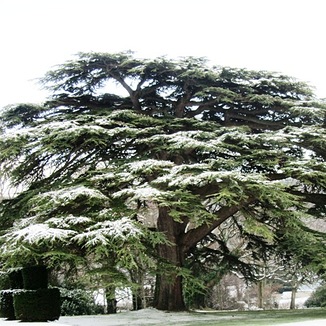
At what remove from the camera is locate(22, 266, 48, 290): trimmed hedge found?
41.8 ft

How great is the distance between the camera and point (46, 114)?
17094mm

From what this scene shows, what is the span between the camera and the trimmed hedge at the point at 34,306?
12.4 m

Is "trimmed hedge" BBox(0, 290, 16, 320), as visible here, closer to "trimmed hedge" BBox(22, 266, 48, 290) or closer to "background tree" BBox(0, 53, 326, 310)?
Answer: "trimmed hedge" BBox(22, 266, 48, 290)

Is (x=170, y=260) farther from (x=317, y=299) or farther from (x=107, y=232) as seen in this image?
(x=317, y=299)

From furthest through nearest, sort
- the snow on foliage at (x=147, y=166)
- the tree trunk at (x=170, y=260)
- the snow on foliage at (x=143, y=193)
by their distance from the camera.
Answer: the tree trunk at (x=170, y=260) < the snow on foliage at (x=147, y=166) < the snow on foliage at (x=143, y=193)

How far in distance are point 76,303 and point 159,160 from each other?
27.7 ft

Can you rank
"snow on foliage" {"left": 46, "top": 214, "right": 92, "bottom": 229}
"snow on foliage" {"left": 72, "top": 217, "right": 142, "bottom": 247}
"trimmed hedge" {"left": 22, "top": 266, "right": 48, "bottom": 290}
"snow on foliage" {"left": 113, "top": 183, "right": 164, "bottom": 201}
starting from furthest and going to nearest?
"trimmed hedge" {"left": 22, "top": 266, "right": 48, "bottom": 290} < "snow on foliage" {"left": 113, "top": 183, "right": 164, "bottom": 201} < "snow on foliage" {"left": 46, "top": 214, "right": 92, "bottom": 229} < "snow on foliage" {"left": 72, "top": 217, "right": 142, "bottom": 247}

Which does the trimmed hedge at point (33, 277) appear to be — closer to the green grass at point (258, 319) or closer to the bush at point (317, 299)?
the green grass at point (258, 319)

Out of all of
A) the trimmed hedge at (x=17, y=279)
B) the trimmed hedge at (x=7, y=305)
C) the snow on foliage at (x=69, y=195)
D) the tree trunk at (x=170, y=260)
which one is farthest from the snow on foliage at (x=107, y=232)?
the tree trunk at (x=170, y=260)

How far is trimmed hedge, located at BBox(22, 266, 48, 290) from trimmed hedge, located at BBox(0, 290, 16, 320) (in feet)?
3.66

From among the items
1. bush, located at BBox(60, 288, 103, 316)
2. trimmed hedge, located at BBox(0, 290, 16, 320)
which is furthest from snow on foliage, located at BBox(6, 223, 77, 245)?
bush, located at BBox(60, 288, 103, 316)

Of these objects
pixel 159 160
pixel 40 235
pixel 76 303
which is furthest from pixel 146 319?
pixel 76 303

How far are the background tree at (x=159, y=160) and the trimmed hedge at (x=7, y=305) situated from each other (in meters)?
2.06

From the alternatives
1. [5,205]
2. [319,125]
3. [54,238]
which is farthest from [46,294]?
[319,125]
